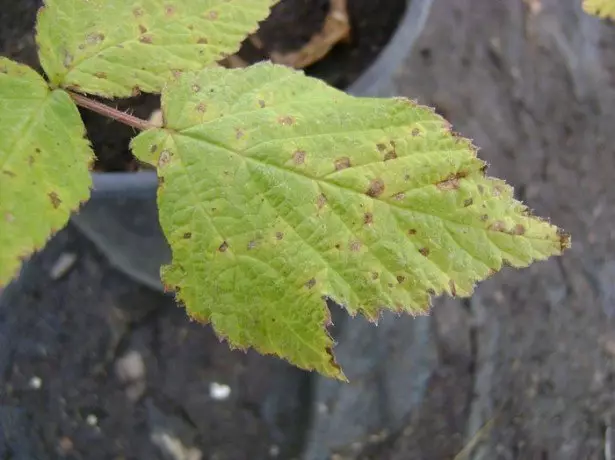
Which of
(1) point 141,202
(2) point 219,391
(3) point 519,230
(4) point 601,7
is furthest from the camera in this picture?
(2) point 219,391

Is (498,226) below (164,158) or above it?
above

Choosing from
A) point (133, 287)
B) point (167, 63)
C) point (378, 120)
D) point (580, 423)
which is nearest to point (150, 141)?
point (167, 63)

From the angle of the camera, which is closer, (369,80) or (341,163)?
(341,163)

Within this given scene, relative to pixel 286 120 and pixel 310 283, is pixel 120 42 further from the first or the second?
pixel 310 283

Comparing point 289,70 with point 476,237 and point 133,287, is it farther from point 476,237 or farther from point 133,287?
point 133,287

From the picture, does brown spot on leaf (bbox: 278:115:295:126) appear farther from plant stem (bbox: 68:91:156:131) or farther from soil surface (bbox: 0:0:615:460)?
soil surface (bbox: 0:0:615:460)

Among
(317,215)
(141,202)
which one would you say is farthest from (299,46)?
(317,215)
